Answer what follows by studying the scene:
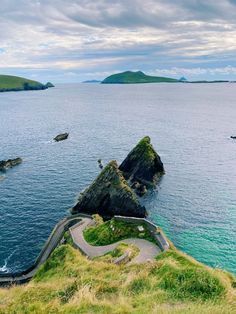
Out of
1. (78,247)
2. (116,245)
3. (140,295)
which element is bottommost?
(78,247)

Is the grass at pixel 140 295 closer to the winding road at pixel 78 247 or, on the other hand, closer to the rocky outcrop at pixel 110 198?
the winding road at pixel 78 247

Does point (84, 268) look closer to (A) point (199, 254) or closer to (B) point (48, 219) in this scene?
(A) point (199, 254)

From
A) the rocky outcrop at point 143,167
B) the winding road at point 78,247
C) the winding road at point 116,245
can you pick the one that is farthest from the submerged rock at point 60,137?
the winding road at point 116,245

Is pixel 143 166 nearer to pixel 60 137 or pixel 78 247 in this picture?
pixel 78 247

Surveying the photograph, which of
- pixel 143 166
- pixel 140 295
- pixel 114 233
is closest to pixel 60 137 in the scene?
pixel 143 166

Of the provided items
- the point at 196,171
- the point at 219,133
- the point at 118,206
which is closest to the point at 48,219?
the point at 118,206

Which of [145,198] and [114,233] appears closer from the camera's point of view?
[114,233]

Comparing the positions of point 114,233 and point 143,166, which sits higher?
point 114,233
